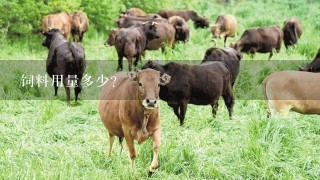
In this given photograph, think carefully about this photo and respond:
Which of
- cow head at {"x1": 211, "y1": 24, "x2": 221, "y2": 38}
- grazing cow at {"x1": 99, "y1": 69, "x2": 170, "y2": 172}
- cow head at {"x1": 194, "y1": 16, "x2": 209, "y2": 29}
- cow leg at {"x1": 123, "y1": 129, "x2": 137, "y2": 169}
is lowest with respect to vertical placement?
cow head at {"x1": 194, "y1": 16, "x2": 209, "y2": 29}

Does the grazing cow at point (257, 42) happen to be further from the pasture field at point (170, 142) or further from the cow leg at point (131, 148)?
the cow leg at point (131, 148)

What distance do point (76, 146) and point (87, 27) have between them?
1074cm

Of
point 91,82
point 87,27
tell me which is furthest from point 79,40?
point 91,82

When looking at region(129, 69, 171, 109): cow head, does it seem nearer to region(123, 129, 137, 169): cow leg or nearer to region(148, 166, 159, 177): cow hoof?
region(123, 129, 137, 169): cow leg

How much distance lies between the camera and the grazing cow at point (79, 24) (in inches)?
650

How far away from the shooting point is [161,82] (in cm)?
564

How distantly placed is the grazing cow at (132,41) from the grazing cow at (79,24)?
3.56 m

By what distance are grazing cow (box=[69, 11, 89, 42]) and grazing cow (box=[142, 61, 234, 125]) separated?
29.1ft

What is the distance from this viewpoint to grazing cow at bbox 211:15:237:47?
19000 mm

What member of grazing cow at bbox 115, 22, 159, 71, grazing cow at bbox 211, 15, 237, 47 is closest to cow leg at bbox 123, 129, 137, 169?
grazing cow at bbox 115, 22, 159, 71

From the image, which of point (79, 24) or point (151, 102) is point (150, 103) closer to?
point (151, 102)

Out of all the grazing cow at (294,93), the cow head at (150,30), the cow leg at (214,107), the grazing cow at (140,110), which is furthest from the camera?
the cow head at (150,30)

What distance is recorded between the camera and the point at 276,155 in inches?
237

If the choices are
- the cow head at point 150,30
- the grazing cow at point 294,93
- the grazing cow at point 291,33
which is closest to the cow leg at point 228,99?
the grazing cow at point 294,93
